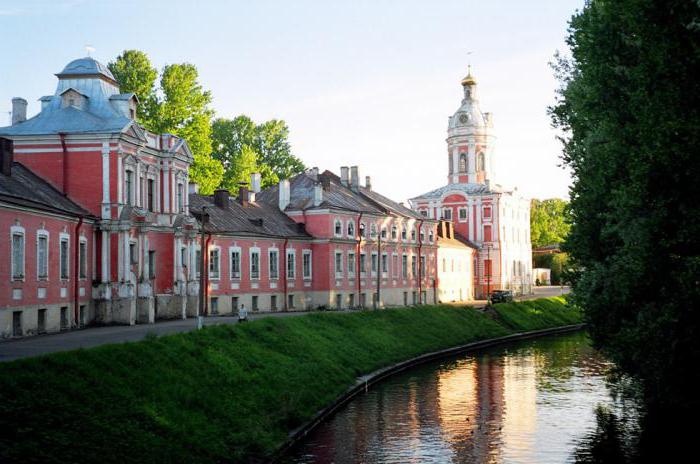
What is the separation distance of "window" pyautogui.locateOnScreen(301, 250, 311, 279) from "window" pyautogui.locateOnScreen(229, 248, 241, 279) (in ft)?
25.3

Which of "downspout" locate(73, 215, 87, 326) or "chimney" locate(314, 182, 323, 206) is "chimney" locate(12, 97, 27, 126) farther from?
"chimney" locate(314, 182, 323, 206)

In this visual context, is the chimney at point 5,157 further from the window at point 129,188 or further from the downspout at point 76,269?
the window at point 129,188

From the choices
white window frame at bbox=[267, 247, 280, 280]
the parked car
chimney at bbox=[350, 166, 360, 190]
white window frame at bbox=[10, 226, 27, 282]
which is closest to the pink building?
the parked car

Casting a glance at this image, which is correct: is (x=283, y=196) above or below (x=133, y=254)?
above

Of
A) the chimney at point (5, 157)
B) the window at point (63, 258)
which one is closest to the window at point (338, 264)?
the window at point (63, 258)

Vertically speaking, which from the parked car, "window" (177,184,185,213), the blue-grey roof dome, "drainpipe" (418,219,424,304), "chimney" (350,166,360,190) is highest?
the blue-grey roof dome

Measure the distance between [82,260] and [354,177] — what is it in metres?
36.8

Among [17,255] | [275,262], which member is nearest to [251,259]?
[275,262]

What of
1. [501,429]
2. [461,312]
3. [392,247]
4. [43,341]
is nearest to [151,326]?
[43,341]

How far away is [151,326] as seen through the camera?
125 feet

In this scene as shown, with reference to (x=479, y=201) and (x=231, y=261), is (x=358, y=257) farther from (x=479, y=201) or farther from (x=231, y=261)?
(x=479, y=201)

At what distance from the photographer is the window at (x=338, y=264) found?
61.3 meters

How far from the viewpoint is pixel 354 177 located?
238ft

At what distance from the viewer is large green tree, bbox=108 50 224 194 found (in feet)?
203
